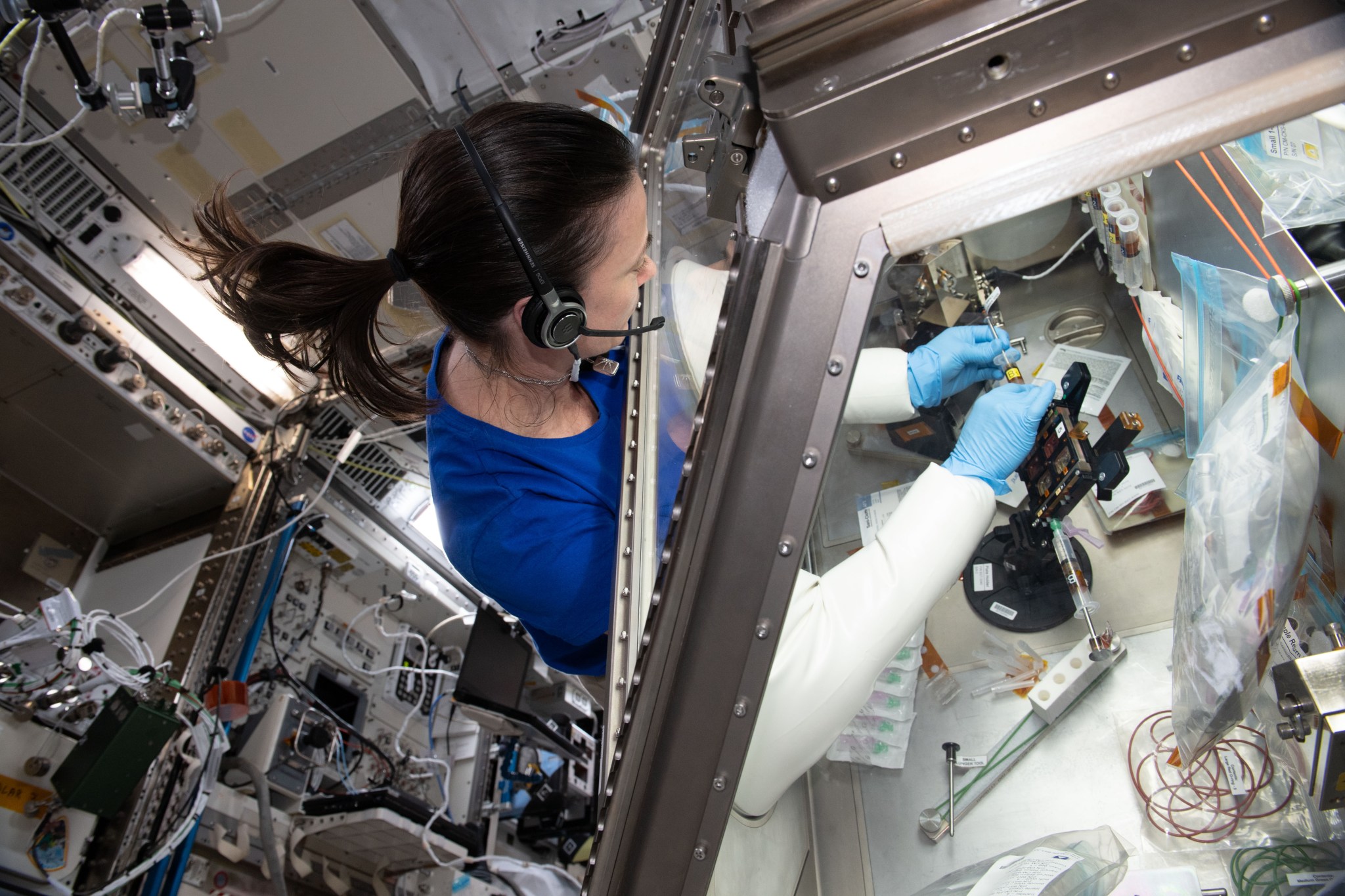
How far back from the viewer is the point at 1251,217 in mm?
1288

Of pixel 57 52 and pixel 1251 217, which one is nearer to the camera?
pixel 1251 217

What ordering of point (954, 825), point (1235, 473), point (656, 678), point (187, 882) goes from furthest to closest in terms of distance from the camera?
point (187, 882) < point (954, 825) < point (1235, 473) < point (656, 678)

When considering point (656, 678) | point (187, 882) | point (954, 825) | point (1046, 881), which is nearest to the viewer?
point (656, 678)

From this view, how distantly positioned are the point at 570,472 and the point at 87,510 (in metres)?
2.75

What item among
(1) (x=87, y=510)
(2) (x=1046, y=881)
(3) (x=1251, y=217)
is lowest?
(1) (x=87, y=510)

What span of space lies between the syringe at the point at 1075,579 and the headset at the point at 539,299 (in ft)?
3.16

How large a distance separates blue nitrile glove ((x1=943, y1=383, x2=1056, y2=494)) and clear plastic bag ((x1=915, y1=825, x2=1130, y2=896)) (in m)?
0.52

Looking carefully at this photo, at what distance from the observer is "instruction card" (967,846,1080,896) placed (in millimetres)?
1083

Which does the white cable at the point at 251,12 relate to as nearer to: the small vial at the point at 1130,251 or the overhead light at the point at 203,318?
the overhead light at the point at 203,318

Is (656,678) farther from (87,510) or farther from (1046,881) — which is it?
(87,510)

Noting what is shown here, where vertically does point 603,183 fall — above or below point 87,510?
above

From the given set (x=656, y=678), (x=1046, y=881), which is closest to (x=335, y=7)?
(x=656, y=678)

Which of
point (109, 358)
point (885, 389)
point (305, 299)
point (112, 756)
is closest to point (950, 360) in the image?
point (885, 389)

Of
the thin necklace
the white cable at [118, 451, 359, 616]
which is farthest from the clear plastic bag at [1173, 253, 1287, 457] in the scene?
the white cable at [118, 451, 359, 616]
